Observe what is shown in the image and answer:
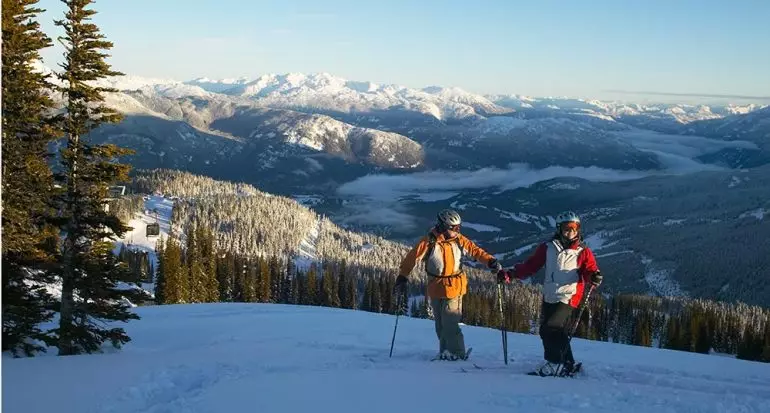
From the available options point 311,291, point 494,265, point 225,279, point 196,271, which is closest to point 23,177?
Result: point 494,265

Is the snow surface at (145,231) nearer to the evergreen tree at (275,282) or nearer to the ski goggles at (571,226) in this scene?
the evergreen tree at (275,282)

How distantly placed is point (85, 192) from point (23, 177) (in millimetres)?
1595

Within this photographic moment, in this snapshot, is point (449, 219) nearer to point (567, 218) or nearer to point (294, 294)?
point (567, 218)

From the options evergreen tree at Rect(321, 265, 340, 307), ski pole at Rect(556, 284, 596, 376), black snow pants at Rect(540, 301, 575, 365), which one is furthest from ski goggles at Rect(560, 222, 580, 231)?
evergreen tree at Rect(321, 265, 340, 307)

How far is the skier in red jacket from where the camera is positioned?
1166cm

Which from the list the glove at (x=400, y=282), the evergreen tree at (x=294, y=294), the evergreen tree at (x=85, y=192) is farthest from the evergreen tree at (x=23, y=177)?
the evergreen tree at (x=294, y=294)

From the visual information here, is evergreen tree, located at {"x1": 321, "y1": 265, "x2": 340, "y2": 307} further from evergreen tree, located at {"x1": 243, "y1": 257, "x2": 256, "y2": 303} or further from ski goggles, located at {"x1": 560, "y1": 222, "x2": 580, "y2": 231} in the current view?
ski goggles, located at {"x1": 560, "y1": 222, "x2": 580, "y2": 231}

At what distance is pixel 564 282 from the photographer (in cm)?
1178

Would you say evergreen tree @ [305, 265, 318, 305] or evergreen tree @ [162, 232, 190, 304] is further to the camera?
evergreen tree @ [305, 265, 318, 305]

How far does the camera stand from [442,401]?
29.4 feet

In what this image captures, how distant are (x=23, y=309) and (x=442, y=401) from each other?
480 inches

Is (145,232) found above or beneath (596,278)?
beneath

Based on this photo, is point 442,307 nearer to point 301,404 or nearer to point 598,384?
point 598,384

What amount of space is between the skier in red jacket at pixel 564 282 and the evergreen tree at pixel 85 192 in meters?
11.5
